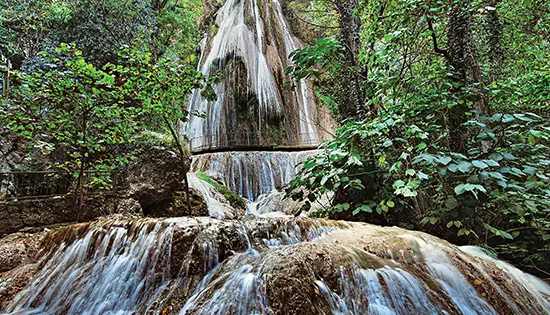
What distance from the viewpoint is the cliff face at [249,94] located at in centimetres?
1264

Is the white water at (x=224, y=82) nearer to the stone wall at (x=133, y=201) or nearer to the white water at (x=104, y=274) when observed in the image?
the stone wall at (x=133, y=201)

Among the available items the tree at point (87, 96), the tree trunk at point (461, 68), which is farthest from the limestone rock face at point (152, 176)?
the tree trunk at point (461, 68)

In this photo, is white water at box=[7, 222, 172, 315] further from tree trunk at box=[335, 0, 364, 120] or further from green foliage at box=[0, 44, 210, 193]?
tree trunk at box=[335, 0, 364, 120]

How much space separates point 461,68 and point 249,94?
34.9ft

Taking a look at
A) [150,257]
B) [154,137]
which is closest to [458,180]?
[150,257]

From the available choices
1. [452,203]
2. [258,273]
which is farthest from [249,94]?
[258,273]

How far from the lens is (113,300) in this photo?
7.69 ft

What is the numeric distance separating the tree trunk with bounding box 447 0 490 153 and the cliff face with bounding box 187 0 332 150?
8369 millimetres

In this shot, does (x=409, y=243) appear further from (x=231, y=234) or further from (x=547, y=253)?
(x=231, y=234)

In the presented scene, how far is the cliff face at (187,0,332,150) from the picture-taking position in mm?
12641

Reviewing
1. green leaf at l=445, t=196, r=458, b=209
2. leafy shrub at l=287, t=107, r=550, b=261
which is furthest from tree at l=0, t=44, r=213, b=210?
green leaf at l=445, t=196, r=458, b=209

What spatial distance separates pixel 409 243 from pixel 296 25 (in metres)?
17.9

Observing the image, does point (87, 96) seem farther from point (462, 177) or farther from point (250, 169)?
point (250, 169)

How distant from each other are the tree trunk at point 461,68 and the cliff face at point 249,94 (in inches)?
329
